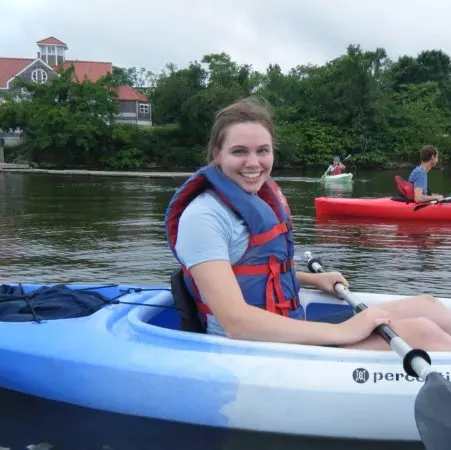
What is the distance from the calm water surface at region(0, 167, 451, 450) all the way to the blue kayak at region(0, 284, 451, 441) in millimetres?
129

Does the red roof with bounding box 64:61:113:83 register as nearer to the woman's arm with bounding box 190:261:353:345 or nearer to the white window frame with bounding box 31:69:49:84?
the white window frame with bounding box 31:69:49:84

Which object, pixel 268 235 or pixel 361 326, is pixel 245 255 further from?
pixel 361 326

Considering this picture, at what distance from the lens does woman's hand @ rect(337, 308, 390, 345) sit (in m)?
2.29

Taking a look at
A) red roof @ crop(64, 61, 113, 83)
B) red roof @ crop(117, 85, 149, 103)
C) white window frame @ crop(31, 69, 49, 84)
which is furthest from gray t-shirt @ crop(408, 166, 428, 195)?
red roof @ crop(64, 61, 113, 83)

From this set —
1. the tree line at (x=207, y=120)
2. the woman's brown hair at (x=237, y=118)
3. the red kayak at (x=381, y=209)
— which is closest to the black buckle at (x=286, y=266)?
the woman's brown hair at (x=237, y=118)

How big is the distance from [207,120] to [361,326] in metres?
29.2

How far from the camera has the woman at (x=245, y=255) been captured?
2.20 m

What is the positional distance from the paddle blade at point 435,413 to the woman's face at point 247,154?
98 cm

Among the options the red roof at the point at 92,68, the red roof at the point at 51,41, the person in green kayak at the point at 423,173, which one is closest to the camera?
the person in green kayak at the point at 423,173

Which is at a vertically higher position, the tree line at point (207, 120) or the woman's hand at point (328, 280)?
the tree line at point (207, 120)

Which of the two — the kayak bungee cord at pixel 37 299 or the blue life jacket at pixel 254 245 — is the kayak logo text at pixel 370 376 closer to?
the blue life jacket at pixel 254 245

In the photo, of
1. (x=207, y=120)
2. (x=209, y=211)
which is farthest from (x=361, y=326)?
(x=207, y=120)

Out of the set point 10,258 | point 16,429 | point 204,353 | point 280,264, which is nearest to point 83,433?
point 16,429

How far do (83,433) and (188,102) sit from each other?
28479 mm
